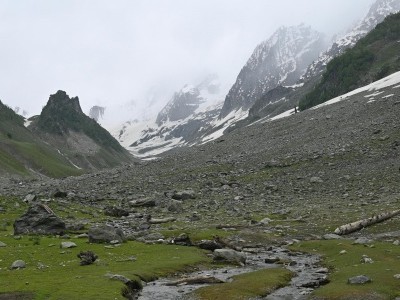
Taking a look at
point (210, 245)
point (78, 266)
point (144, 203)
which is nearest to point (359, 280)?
point (210, 245)

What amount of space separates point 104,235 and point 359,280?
1847cm

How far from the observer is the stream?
22984 mm

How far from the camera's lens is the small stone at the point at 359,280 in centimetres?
2319

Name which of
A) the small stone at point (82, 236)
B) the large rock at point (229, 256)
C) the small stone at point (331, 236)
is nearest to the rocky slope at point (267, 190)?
the small stone at point (331, 236)

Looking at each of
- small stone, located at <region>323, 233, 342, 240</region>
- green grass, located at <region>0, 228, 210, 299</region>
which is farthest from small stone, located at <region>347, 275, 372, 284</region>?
small stone, located at <region>323, 233, 342, 240</region>

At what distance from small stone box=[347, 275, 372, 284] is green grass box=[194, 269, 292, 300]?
330 centimetres

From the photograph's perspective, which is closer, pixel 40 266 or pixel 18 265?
pixel 18 265

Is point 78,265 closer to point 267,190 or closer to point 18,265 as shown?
point 18,265

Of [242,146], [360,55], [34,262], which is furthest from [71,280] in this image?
[360,55]

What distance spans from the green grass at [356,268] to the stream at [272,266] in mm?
829

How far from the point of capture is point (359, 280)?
23297 mm

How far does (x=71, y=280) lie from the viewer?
76.0 ft

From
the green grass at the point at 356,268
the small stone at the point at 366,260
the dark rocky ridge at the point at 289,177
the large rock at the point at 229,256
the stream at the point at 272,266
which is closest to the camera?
the green grass at the point at 356,268

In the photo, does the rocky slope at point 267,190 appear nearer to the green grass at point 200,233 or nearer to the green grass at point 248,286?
the green grass at point 200,233
